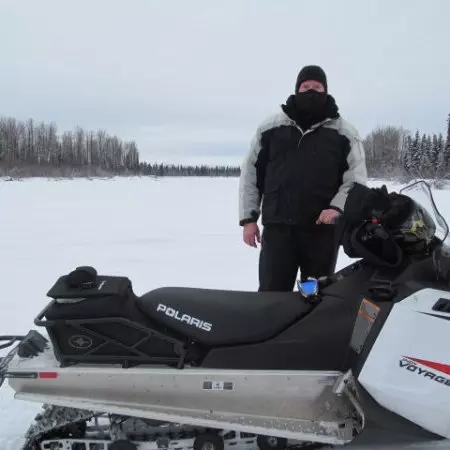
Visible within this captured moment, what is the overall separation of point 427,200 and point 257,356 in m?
0.96

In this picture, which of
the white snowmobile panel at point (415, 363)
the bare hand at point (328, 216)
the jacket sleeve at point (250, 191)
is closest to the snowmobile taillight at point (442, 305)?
the white snowmobile panel at point (415, 363)

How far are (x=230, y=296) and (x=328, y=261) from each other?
1.00 meters

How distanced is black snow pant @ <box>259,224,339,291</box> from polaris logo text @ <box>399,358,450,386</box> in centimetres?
109

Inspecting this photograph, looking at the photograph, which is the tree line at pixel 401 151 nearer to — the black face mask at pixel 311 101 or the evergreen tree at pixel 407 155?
the evergreen tree at pixel 407 155

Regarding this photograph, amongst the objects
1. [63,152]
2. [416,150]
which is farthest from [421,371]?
[63,152]

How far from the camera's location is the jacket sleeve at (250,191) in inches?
120

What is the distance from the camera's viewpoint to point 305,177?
2.79m

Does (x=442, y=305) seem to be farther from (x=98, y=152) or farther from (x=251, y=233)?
(x=98, y=152)

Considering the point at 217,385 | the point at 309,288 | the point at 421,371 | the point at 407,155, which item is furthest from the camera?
the point at 407,155

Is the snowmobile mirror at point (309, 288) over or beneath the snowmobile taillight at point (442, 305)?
beneath

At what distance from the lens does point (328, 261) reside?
114 inches

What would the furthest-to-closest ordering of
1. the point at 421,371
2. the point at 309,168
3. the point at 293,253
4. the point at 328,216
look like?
the point at 293,253
the point at 309,168
the point at 328,216
the point at 421,371

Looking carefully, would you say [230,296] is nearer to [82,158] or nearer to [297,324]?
[297,324]

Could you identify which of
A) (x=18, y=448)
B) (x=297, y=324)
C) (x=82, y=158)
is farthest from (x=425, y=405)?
(x=82, y=158)
